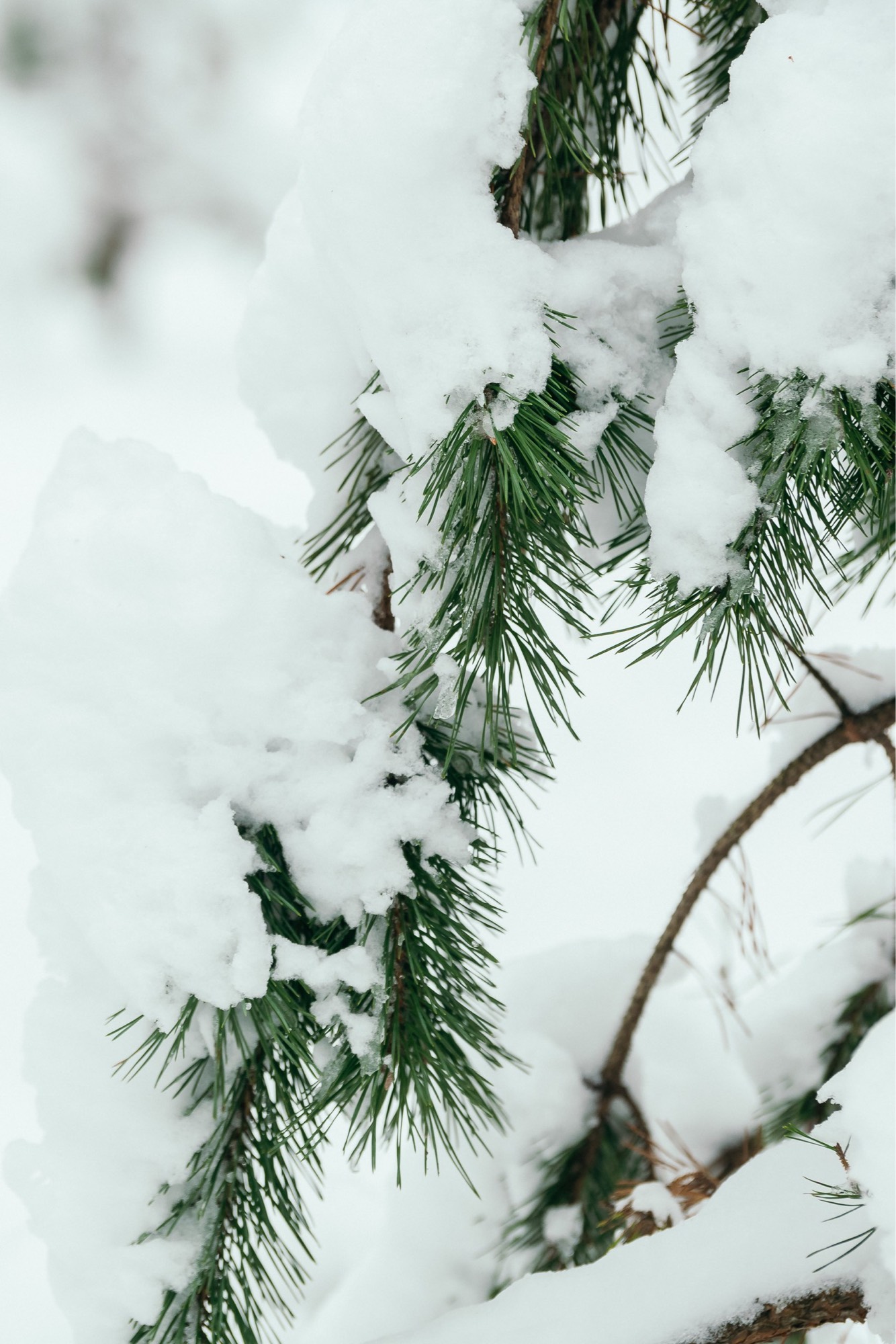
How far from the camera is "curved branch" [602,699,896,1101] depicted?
579 mm

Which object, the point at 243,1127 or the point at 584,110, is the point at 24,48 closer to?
the point at 584,110

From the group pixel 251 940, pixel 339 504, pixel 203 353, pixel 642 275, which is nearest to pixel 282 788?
pixel 251 940

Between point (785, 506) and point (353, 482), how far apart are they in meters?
0.25

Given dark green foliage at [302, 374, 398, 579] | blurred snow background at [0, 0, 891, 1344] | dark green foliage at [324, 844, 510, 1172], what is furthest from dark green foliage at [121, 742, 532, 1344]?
blurred snow background at [0, 0, 891, 1344]

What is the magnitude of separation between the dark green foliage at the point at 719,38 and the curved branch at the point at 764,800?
13.8 inches

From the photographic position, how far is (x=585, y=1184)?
2.43 feet

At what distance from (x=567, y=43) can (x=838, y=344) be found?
0.71 ft

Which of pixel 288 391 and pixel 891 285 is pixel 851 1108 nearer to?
pixel 891 285

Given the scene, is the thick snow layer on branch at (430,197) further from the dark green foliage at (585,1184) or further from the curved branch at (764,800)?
the dark green foliage at (585,1184)

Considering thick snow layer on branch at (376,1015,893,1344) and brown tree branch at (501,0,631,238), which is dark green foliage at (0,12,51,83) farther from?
thick snow layer on branch at (376,1015,893,1344)

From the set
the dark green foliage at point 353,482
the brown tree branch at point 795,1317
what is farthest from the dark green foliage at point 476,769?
the brown tree branch at point 795,1317

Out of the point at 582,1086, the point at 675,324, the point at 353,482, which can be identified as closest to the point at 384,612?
the point at 353,482

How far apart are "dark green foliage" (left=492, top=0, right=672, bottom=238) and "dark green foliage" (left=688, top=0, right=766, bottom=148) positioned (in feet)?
0.08

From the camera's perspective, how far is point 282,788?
44cm
